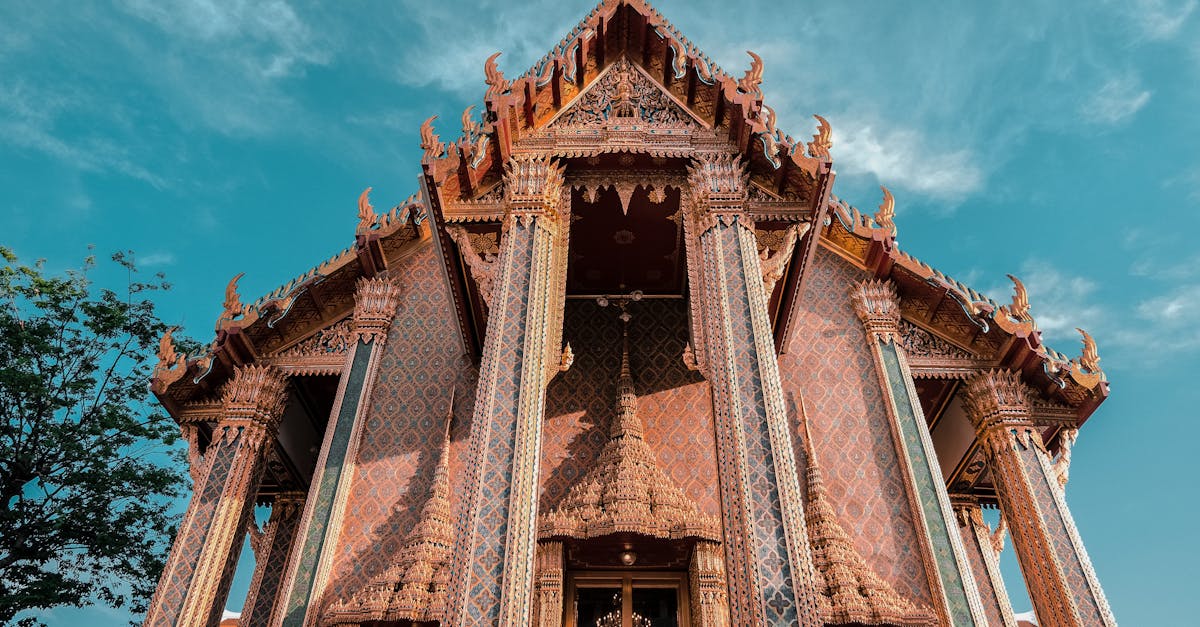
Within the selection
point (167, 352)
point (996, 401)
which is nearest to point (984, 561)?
point (996, 401)

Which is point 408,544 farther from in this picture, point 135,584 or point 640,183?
point 135,584

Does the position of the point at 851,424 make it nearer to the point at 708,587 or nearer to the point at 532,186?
the point at 708,587

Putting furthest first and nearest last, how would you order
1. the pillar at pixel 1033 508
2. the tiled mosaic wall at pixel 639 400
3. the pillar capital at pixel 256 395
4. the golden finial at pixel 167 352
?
the golden finial at pixel 167 352 < the pillar capital at pixel 256 395 < the tiled mosaic wall at pixel 639 400 < the pillar at pixel 1033 508

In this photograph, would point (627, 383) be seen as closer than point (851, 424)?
No

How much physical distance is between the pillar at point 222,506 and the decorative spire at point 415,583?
1.70 metres

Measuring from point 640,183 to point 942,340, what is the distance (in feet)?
14.9

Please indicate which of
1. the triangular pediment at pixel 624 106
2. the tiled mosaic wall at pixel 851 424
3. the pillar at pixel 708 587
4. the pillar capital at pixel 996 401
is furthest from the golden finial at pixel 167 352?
the pillar capital at pixel 996 401

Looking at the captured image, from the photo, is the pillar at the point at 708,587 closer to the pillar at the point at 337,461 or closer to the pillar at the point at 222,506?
the pillar at the point at 337,461

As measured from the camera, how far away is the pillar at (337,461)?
7648 millimetres

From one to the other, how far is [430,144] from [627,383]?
363cm

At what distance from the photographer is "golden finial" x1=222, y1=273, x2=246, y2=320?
32.3ft

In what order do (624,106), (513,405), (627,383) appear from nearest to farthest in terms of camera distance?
1. (513,405)
2. (624,106)
3. (627,383)

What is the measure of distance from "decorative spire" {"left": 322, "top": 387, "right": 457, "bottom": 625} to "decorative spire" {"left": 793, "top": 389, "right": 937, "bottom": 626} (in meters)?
3.66

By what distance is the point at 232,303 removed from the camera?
9945mm
